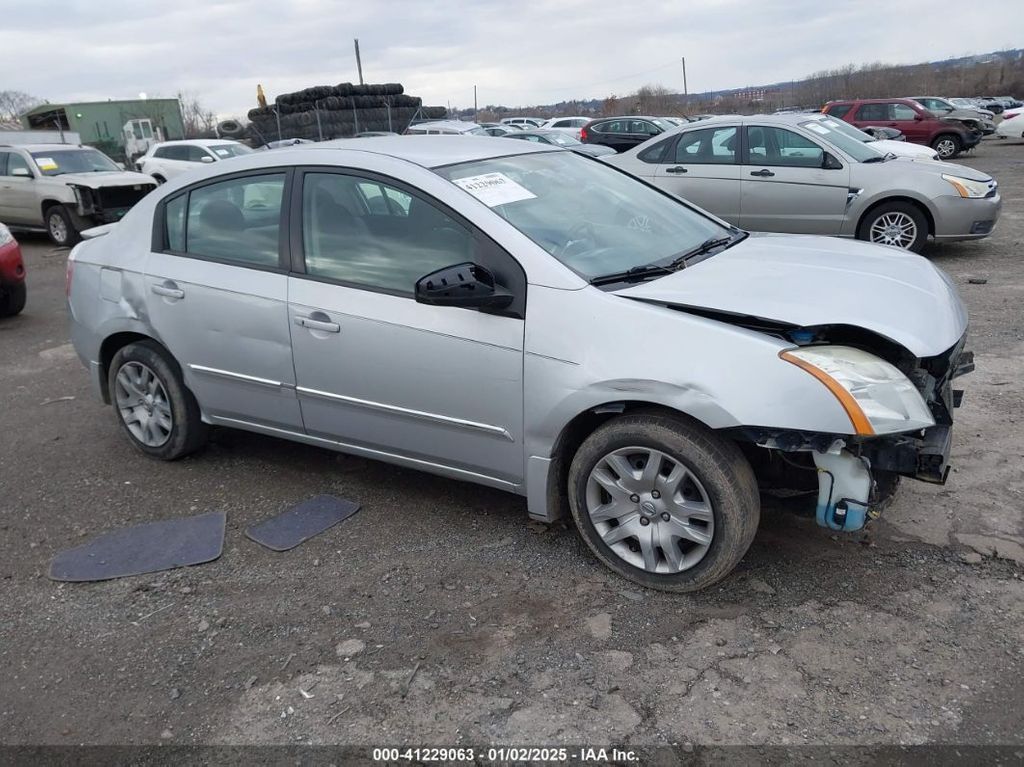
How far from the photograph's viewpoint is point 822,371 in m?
2.88

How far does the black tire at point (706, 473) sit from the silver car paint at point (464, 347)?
0.11 m

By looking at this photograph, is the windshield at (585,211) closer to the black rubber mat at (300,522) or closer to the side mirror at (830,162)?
the black rubber mat at (300,522)

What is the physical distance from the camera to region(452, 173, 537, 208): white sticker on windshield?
11.7 feet

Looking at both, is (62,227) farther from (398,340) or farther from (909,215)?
(909,215)

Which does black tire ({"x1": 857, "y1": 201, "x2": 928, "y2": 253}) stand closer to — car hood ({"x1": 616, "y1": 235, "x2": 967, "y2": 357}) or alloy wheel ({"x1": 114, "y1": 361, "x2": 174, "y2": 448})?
car hood ({"x1": 616, "y1": 235, "x2": 967, "y2": 357})

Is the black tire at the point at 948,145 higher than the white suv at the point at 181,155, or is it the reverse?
the white suv at the point at 181,155

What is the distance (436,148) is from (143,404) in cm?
220

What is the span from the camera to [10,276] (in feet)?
27.5

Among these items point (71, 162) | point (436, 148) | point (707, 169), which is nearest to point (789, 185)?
point (707, 169)

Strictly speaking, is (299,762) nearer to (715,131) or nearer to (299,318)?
(299,318)

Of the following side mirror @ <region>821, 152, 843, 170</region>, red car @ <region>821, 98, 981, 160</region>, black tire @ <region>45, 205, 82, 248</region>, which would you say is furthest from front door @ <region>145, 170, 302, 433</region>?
red car @ <region>821, 98, 981, 160</region>

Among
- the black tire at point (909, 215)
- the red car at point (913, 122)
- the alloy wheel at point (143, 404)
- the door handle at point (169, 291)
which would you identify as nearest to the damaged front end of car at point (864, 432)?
→ the door handle at point (169, 291)

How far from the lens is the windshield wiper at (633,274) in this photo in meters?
3.37

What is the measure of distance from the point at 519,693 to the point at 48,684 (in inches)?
65.2
